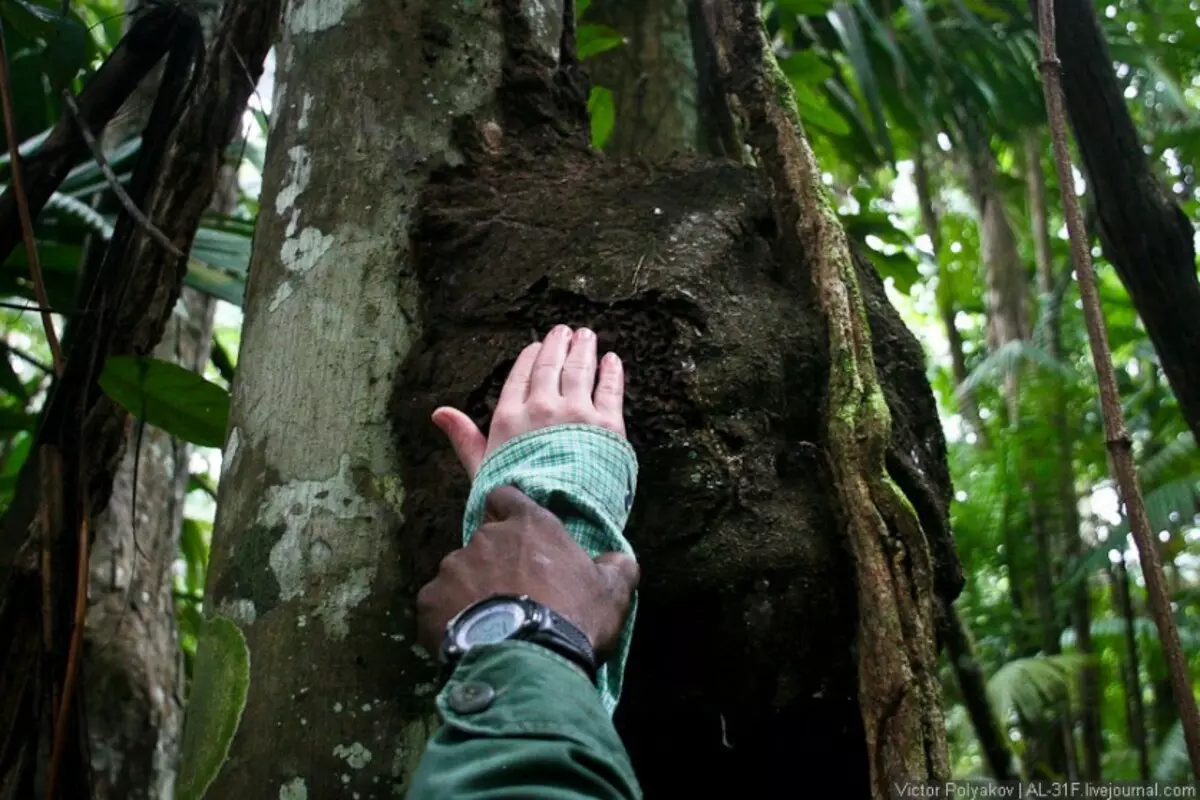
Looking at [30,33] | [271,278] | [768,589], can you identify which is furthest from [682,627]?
[30,33]

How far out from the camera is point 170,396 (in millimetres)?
1352

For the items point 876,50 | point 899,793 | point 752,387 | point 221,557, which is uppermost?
point 876,50

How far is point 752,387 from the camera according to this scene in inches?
44.5

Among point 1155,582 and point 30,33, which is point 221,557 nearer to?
point 1155,582

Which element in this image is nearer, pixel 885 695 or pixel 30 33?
pixel 885 695

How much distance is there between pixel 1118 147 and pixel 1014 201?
5.01 metres

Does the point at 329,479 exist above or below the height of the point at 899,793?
above

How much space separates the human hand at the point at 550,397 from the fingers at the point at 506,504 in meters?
0.09

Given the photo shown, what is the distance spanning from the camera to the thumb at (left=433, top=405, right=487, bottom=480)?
105 cm

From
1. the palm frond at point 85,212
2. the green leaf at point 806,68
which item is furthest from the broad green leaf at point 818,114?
the palm frond at point 85,212

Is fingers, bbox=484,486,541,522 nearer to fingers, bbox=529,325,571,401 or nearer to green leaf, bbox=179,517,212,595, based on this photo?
fingers, bbox=529,325,571,401

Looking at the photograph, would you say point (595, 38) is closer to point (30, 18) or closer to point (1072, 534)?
point (30, 18)

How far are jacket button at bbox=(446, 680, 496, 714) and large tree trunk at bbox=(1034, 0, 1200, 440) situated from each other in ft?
3.72

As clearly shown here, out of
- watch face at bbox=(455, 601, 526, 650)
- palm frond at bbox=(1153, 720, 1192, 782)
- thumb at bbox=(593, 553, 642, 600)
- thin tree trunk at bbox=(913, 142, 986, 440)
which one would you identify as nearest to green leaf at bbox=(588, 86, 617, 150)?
thumb at bbox=(593, 553, 642, 600)
